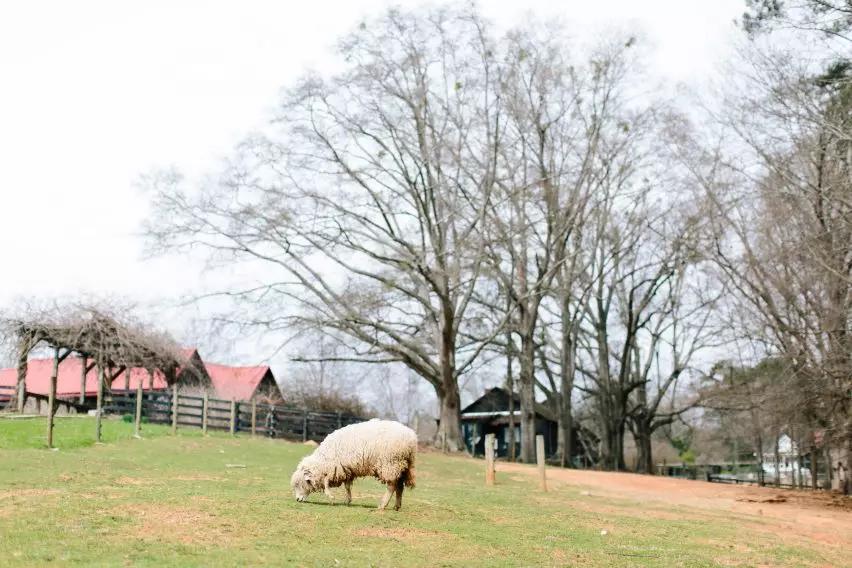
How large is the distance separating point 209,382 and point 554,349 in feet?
56.0

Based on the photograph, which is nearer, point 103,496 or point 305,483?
point 103,496

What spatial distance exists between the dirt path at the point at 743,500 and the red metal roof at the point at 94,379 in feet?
67.7

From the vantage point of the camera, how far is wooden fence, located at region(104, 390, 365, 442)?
29467 mm

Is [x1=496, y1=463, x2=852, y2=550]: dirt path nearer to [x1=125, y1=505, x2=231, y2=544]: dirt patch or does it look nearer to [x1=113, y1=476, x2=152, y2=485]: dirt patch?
[x1=125, y1=505, x2=231, y2=544]: dirt patch

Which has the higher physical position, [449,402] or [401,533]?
[449,402]

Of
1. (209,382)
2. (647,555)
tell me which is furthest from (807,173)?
(209,382)

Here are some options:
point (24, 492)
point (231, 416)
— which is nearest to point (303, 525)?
point (24, 492)

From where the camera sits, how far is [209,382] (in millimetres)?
44844

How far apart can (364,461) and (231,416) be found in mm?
18441

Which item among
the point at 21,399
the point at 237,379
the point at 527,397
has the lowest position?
the point at 21,399

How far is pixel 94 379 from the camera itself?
44719 millimetres

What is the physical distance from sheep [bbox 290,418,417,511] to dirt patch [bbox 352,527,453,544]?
56.3 inches

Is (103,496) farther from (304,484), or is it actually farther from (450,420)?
(450,420)

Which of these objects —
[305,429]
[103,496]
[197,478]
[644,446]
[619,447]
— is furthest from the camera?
[644,446]
